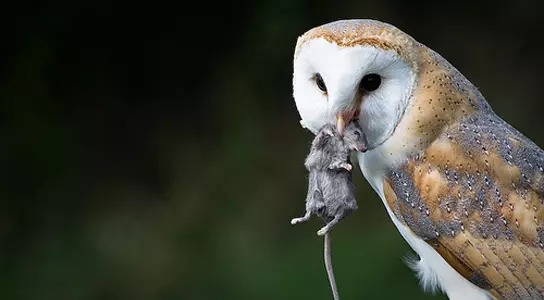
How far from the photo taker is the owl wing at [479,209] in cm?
233

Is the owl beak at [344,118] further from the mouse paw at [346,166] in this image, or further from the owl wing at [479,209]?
the owl wing at [479,209]

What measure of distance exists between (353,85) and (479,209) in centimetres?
45

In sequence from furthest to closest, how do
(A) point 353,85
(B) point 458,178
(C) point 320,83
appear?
(B) point 458,178 < (C) point 320,83 < (A) point 353,85

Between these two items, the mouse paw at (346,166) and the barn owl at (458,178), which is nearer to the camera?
the mouse paw at (346,166)

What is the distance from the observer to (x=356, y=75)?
6.91 feet

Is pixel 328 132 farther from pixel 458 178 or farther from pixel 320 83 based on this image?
pixel 458 178

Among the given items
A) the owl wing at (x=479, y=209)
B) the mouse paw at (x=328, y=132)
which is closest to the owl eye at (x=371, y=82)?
the mouse paw at (x=328, y=132)

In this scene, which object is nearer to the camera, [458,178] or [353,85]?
[353,85]

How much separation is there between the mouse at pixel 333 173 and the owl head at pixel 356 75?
0.03 metres

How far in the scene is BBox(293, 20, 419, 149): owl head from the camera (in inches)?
83.0

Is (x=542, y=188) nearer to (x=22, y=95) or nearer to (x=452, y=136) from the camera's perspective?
(x=452, y=136)

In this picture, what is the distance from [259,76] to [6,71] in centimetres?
109

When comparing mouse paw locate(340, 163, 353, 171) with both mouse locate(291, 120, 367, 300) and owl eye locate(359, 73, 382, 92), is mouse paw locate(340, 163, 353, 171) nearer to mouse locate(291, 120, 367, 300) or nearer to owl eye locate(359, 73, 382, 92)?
mouse locate(291, 120, 367, 300)

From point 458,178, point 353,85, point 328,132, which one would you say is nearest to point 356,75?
point 353,85
